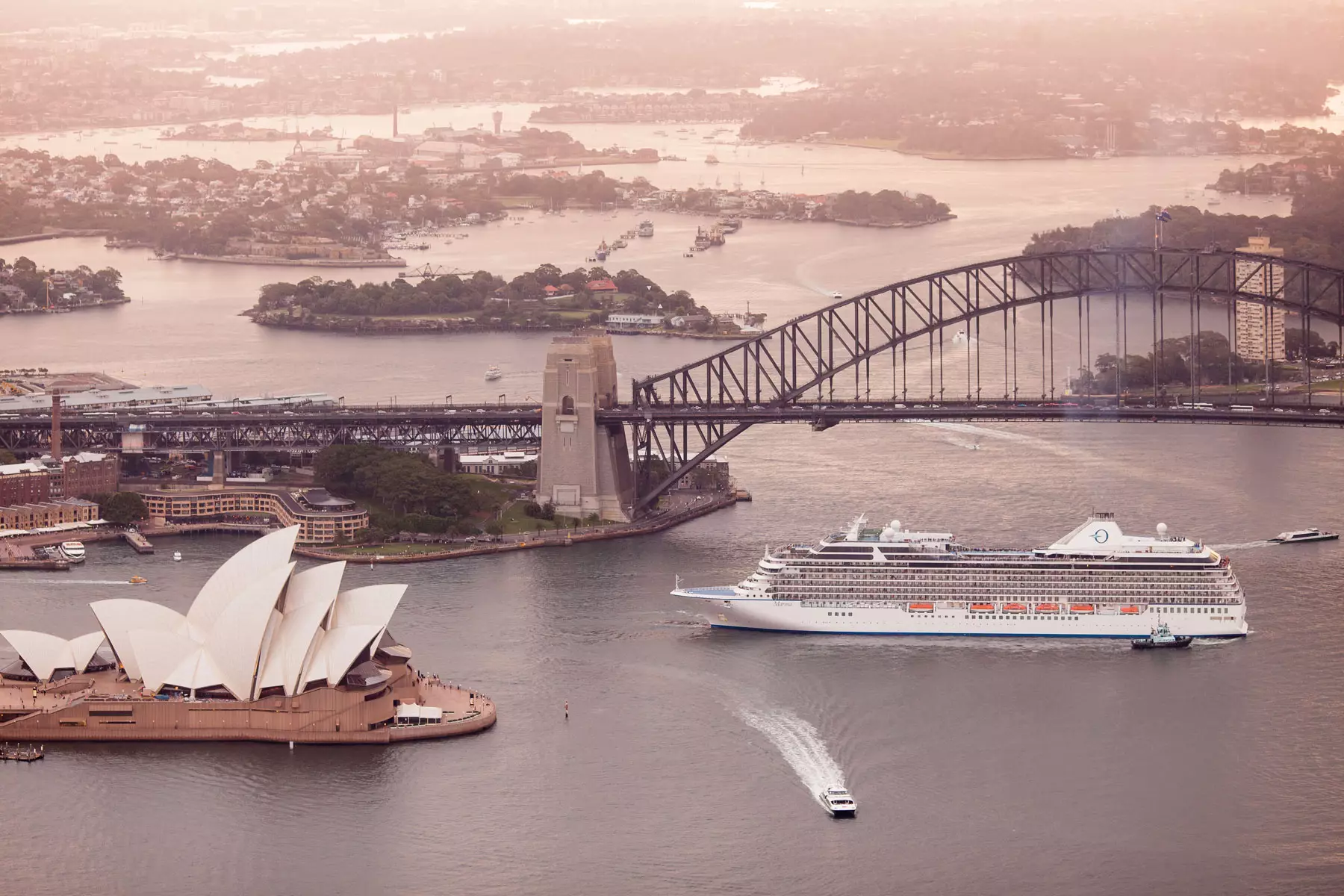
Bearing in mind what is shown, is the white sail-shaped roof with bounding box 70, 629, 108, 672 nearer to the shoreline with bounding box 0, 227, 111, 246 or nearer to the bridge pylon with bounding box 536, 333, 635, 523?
the bridge pylon with bounding box 536, 333, 635, 523

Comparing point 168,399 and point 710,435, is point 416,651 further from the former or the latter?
point 168,399

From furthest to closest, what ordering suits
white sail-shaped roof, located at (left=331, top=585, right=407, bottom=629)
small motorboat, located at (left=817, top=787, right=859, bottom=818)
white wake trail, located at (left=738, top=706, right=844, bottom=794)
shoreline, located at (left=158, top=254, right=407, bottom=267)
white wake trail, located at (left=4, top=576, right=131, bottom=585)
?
1. shoreline, located at (left=158, top=254, right=407, bottom=267)
2. white wake trail, located at (left=4, top=576, right=131, bottom=585)
3. white sail-shaped roof, located at (left=331, top=585, right=407, bottom=629)
4. white wake trail, located at (left=738, top=706, right=844, bottom=794)
5. small motorboat, located at (left=817, top=787, right=859, bottom=818)

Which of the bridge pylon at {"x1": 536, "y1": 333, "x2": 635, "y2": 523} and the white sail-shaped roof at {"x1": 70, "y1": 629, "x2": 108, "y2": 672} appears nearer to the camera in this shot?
the white sail-shaped roof at {"x1": 70, "y1": 629, "x2": 108, "y2": 672}

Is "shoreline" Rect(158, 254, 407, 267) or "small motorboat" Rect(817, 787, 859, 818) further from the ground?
"shoreline" Rect(158, 254, 407, 267)

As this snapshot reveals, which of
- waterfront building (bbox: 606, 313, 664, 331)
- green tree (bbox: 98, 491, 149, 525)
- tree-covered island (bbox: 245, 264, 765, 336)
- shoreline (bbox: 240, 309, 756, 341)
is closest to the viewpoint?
green tree (bbox: 98, 491, 149, 525)

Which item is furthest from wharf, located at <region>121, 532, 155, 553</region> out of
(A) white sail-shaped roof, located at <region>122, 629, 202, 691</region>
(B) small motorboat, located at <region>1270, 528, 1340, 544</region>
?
(B) small motorboat, located at <region>1270, 528, 1340, 544</region>

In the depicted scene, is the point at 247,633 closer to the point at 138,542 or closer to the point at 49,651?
the point at 49,651

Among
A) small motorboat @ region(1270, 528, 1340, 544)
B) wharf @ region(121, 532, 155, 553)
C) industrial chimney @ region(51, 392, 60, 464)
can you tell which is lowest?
small motorboat @ region(1270, 528, 1340, 544)

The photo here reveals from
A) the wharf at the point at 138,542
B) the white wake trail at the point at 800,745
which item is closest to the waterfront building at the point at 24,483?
the wharf at the point at 138,542
